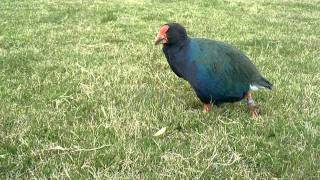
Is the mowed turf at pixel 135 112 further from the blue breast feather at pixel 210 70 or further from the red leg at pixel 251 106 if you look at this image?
the blue breast feather at pixel 210 70

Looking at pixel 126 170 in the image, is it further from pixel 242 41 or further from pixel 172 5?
pixel 172 5

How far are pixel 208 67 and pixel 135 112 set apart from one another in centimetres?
120

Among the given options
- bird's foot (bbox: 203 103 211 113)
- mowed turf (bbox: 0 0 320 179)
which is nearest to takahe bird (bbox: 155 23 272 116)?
bird's foot (bbox: 203 103 211 113)

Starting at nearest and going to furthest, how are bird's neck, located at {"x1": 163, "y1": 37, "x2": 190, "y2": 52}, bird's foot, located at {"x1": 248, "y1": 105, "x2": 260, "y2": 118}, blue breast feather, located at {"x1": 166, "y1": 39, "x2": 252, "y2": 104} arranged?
blue breast feather, located at {"x1": 166, "y1": 39, "x2": 252, "y2": 104} < bird's neck, located at {"x1": 163, "y1": 37, "x2": 190, "y2": 52} < bird's foot, located at {"x1": 248, "y1": 105, "x2": 260, "y2": 118}

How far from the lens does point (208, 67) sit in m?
7.57

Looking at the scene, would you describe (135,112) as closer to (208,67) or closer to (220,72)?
(208,67)

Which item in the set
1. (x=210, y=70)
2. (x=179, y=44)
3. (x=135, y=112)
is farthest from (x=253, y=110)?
(x=135, y=112)

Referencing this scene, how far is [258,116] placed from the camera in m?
7.72

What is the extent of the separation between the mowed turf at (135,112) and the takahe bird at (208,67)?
318mm

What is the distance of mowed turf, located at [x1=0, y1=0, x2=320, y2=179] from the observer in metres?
5.89

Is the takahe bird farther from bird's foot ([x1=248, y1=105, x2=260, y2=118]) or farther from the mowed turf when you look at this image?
the mowed turf

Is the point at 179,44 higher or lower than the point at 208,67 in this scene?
higher

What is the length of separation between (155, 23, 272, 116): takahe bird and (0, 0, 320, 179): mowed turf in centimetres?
32

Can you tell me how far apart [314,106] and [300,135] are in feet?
5.33
